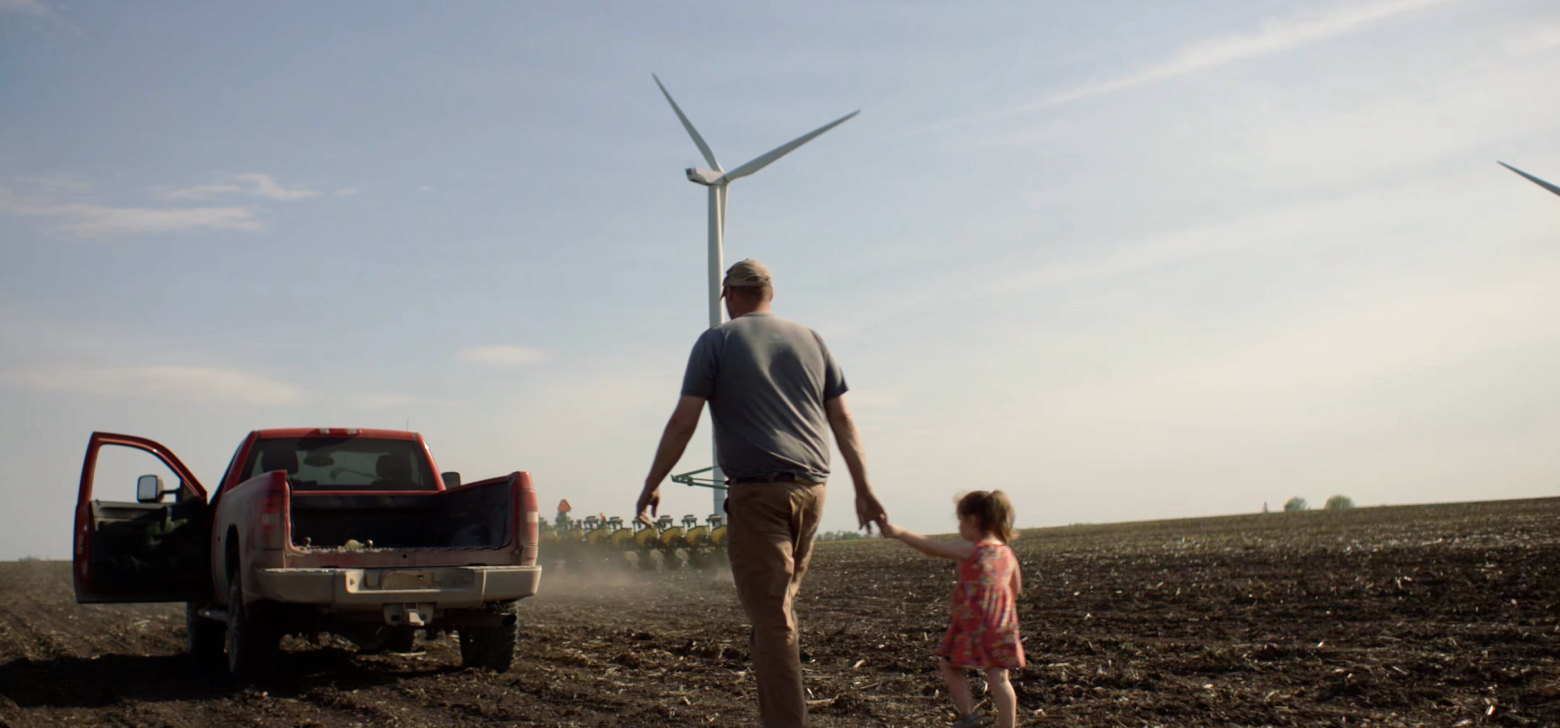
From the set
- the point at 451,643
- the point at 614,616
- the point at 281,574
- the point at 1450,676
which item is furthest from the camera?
the point at 614,616

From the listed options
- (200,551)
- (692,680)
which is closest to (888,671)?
(692,680)

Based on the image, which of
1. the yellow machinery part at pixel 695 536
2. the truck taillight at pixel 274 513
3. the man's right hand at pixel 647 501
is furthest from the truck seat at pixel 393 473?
the yellow machinery part at pixel 695 536

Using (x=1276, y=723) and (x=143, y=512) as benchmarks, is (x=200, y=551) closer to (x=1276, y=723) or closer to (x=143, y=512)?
(x=143, y=512)

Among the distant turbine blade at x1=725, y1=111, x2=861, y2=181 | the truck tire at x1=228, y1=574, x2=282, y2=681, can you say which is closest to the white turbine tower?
the distant turbine blade at x1=725, y1=111, x2=861, y2=181

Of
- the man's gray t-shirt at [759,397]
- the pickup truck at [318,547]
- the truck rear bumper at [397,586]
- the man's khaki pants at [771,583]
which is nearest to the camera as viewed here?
the man's khaki pants at [771,583]

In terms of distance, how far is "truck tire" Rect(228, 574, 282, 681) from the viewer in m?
7.72

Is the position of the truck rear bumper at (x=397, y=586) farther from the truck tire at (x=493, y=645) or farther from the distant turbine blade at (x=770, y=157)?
the distant turbine blade at (x=770, y=157)

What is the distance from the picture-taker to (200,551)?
9352 millimetres

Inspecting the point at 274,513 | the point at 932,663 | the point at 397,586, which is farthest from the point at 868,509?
the point at 274,513

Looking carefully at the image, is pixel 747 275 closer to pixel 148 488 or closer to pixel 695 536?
pixel 148 488

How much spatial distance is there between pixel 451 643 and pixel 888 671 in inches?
190

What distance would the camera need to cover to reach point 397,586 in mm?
7555

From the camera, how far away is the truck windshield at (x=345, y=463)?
903 cm

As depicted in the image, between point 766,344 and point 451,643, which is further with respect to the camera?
point 451,643
